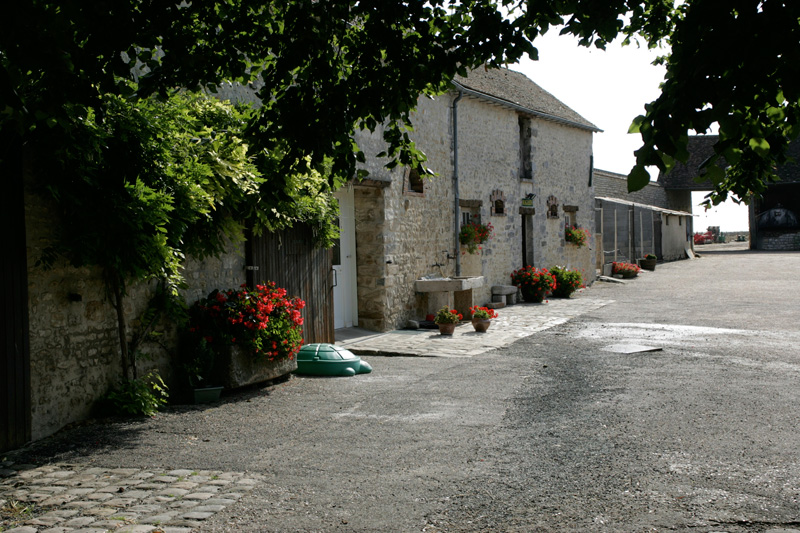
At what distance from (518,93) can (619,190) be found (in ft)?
53.2

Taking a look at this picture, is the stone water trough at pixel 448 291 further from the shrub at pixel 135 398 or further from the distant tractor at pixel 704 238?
the distant tractor at pixel 704 238

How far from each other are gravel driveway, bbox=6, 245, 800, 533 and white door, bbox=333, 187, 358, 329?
7.65ft

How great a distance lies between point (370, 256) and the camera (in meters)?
11.6

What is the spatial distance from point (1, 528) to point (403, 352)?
6.39m

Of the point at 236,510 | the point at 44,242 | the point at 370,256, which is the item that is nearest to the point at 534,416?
the point at 236,510

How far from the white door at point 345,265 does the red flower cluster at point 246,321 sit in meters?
3.70

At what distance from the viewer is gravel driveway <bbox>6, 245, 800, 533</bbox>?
3676 mm

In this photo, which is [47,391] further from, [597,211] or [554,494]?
[597,211]

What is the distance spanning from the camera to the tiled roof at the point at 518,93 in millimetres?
15422

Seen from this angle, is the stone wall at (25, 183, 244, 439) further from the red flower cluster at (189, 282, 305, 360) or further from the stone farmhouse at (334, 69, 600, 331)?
the stone farmhouse at (334, 69, 600, 331)

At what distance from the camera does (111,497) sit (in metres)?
3.99

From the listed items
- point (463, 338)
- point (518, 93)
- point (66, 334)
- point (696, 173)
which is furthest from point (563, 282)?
point (696, 173)

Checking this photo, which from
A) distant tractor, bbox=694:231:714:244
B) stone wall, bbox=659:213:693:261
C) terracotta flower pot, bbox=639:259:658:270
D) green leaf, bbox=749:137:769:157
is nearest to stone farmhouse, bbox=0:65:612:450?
green leaf, bbox=749:137:769:157

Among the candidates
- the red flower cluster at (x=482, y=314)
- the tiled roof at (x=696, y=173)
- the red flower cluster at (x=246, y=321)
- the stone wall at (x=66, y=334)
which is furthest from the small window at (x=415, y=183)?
the tiled roof at (x=696, y=173)
